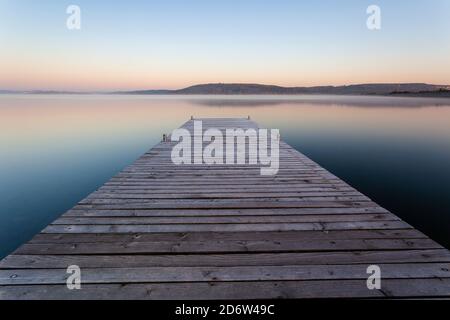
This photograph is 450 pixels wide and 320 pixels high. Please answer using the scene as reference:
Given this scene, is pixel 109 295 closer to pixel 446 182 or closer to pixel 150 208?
pixel 150 208

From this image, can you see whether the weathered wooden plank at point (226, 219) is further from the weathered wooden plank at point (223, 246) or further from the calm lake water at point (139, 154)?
the calm lake water at point (139, 154)

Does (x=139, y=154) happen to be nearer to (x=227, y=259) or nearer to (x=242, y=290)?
(x=227, y=259)

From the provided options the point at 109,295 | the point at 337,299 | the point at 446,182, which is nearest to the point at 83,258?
the point at 109,295

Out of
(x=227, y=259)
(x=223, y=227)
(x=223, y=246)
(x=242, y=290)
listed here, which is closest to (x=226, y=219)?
(x=223, y=227)

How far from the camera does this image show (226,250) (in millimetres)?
2965

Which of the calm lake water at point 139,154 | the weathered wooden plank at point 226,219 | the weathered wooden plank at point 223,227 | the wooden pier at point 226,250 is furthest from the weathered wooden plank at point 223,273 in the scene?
the calm lake water at point 139,154

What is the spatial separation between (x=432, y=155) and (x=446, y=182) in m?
4.54

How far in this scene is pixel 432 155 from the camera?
42.0 feet

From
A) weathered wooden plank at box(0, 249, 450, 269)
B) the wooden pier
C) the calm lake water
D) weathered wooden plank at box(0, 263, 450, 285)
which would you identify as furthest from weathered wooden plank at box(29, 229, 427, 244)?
the calm lake water

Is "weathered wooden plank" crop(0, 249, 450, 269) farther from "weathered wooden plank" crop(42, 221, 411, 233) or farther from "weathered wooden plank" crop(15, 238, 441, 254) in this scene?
"weathered wooden plank" crop(42, 221, 411, 233)

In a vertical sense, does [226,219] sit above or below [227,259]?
above

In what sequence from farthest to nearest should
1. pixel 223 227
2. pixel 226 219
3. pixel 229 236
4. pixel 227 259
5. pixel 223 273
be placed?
pixel 226 219
pixel 223 227
pixel 229 236
pixel 227 259
pixel 223 273

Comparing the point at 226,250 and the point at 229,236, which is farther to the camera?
the point at 229,236

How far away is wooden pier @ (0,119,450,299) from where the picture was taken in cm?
241
